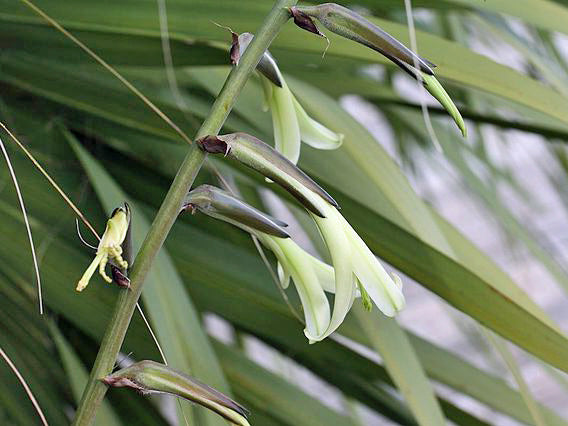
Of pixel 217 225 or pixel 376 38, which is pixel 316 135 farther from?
pixel 217 225

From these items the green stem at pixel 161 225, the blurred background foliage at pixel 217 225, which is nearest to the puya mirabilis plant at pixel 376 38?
the green stem at pixel 161 225

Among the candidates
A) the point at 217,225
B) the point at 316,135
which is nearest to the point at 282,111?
the point at 316,135

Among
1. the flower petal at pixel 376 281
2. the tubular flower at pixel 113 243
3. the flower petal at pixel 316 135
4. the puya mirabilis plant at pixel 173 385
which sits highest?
the flower petal at pixel 316 135

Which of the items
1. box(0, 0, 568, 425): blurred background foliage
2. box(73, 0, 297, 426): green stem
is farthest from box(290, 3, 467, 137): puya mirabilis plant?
box(0, 0, 568, 425): blurred background foliage

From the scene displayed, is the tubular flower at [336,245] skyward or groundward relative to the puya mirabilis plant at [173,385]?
skyward

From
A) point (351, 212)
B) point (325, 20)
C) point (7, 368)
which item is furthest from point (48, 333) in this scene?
point (325, 20)

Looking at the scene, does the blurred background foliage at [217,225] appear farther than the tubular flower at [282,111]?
Yes

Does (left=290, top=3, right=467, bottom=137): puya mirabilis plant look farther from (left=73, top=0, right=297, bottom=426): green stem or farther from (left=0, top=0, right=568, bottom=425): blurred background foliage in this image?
(left=0, top=0, right=568, bottom=425): blurred background foliage

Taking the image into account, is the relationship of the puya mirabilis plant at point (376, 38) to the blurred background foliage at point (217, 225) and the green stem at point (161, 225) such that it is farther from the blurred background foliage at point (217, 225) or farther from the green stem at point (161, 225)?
the blurred background foliage at point (217, 225)
